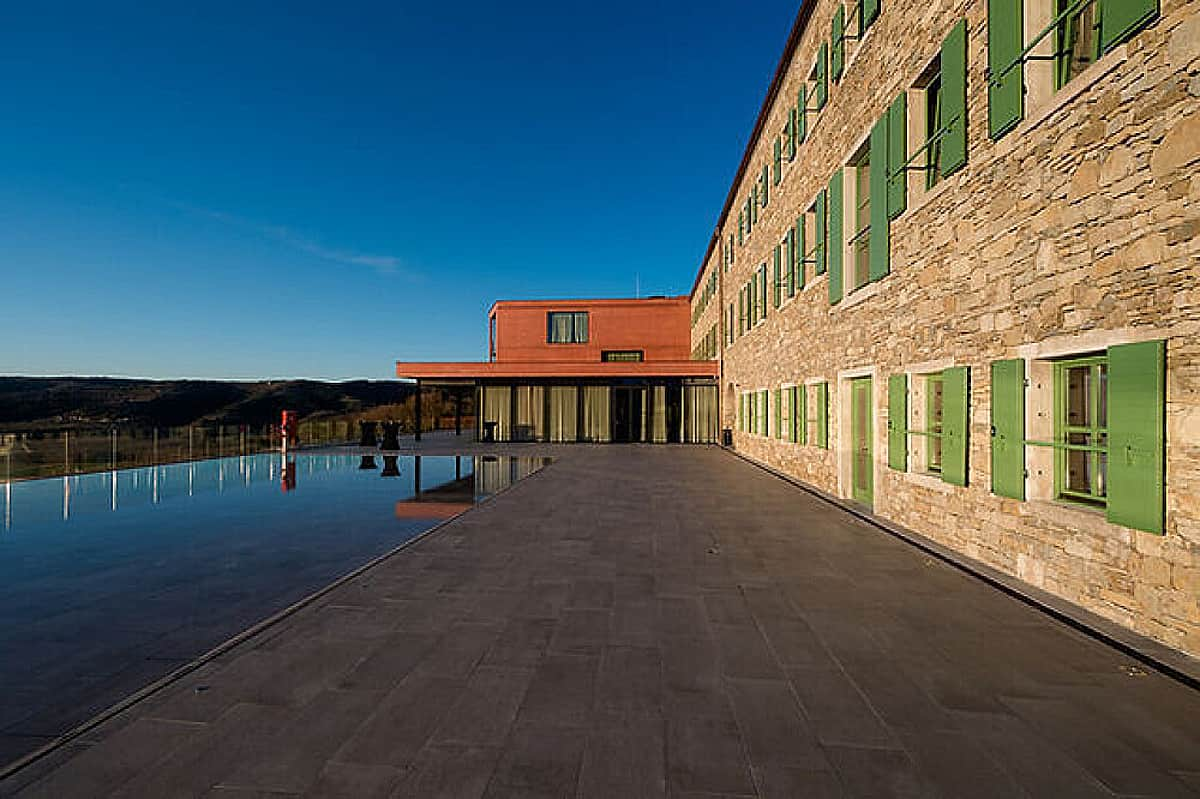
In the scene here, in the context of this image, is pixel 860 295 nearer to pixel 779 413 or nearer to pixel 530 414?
pixel 779 413

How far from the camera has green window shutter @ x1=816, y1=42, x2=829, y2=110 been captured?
11.0 m

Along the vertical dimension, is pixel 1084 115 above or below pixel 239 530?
above

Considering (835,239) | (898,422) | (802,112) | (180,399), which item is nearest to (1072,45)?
(898,422)

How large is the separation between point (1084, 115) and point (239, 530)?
11.2 m

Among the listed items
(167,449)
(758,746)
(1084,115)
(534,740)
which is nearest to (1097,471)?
A: (1084,115)

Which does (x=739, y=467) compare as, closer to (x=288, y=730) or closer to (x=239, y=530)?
(x=239, y=530)

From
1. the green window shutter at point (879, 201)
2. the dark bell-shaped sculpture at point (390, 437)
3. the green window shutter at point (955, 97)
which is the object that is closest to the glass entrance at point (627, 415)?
the dark bell-shaped sculpture at point (390, 437)

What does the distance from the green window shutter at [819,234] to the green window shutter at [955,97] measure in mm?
4263

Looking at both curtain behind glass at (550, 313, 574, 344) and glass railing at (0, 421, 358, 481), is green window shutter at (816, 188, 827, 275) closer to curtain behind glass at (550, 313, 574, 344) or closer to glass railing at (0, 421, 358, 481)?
glass railing at (0, 421, 358, 481)

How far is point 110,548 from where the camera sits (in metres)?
6.94

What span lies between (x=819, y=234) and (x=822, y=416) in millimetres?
3874

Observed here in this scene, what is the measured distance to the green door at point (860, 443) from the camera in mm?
9748

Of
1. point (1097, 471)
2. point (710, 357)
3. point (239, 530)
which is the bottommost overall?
point (239, 530)

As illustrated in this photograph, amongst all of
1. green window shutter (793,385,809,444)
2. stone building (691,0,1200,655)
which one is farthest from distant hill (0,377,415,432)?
stone building (691,0,1200,655)
